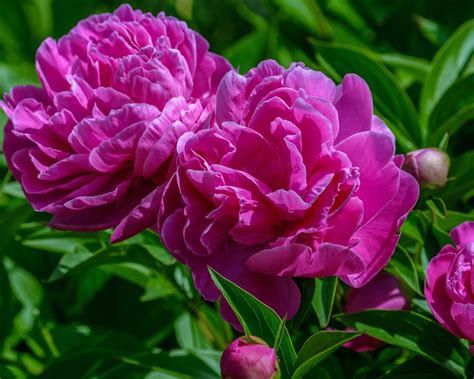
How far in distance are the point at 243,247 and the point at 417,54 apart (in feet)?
3.13

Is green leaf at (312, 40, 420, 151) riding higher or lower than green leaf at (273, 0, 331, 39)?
higher

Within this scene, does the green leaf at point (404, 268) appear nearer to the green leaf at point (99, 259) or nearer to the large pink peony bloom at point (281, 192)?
the large pink peony bloom at point (281, 192)

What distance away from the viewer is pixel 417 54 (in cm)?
166

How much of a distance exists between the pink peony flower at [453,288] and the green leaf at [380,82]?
0.34m

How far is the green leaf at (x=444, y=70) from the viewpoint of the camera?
1.28m

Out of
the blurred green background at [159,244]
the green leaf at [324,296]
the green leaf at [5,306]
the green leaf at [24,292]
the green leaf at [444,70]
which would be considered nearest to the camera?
the green leaf at [324,296]

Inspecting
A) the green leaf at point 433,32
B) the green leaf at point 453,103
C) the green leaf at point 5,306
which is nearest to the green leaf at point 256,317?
the green leaf at point 453,103

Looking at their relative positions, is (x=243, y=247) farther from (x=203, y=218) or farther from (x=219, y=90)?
(x=219, y=90)

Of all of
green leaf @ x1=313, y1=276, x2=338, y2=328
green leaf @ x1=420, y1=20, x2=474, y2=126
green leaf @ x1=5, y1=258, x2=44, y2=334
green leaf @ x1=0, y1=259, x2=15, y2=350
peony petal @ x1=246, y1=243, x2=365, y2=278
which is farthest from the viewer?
green leaf @ x1=5, y1=258, x2=44, y2=334

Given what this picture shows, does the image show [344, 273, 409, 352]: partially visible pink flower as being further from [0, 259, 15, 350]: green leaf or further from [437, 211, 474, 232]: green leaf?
[0, 259, 15, 350]: green leaf

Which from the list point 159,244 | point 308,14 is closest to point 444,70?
point 308,14

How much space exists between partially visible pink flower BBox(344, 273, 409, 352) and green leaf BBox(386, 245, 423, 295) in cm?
5

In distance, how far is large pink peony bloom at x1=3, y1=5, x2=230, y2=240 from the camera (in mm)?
850

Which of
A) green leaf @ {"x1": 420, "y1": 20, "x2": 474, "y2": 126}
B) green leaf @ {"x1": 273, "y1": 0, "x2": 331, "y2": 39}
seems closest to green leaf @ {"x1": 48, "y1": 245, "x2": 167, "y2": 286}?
green leaf @ {"x1": 420, "y1": 20, "x2": 474, "y2": 126}
